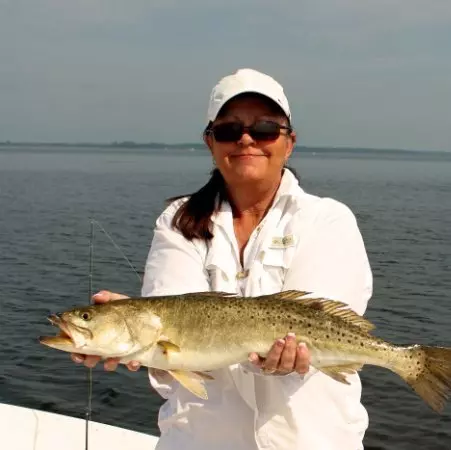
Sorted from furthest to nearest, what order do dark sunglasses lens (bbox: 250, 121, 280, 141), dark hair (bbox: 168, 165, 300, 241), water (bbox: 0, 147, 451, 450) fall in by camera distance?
water (bbox: 0, 147, 451, 450), dark hair (bbox: 168, 165, 300, 241), dark sunglasses lens (bbox: 250, 121, 280, 141)

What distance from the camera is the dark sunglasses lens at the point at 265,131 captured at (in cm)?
415

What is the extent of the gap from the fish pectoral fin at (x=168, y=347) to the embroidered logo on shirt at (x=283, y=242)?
2.72 feet

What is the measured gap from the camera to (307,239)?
408cm

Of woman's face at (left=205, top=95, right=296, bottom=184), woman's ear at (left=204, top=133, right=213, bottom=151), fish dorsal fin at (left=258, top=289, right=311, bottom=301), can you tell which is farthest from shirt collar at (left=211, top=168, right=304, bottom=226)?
fish dorsal fin at (left=258, top=289, right=311, bottom=301)

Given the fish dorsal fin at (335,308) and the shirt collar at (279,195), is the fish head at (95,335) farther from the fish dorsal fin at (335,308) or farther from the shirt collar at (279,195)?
the fish dorsal fin at (335,308)

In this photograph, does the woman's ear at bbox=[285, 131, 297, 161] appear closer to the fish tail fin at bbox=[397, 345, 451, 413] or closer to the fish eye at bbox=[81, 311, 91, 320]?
the fish tail fin at bbox=[397, 345, 451, 413]

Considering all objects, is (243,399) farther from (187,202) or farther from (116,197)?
(116,197)

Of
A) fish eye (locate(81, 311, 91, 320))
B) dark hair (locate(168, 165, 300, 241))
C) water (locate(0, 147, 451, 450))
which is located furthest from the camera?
water (locate(0, 147, 451, 450))

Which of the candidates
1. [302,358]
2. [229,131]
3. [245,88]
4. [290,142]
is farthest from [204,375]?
[245,88]

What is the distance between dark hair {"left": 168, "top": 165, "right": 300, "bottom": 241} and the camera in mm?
4273

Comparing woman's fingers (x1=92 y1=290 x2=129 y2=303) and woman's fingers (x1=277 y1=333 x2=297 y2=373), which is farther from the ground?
woman's fingers (x1=92 y1=290 x2=129 y2=303)

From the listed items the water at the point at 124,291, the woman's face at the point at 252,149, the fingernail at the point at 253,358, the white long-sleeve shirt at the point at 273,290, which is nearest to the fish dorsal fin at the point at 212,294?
the white long-sleeve shirt at the point at 273,290

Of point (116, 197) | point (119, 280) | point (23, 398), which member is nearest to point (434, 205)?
point (116, 197)

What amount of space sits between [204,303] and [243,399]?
0.60m
